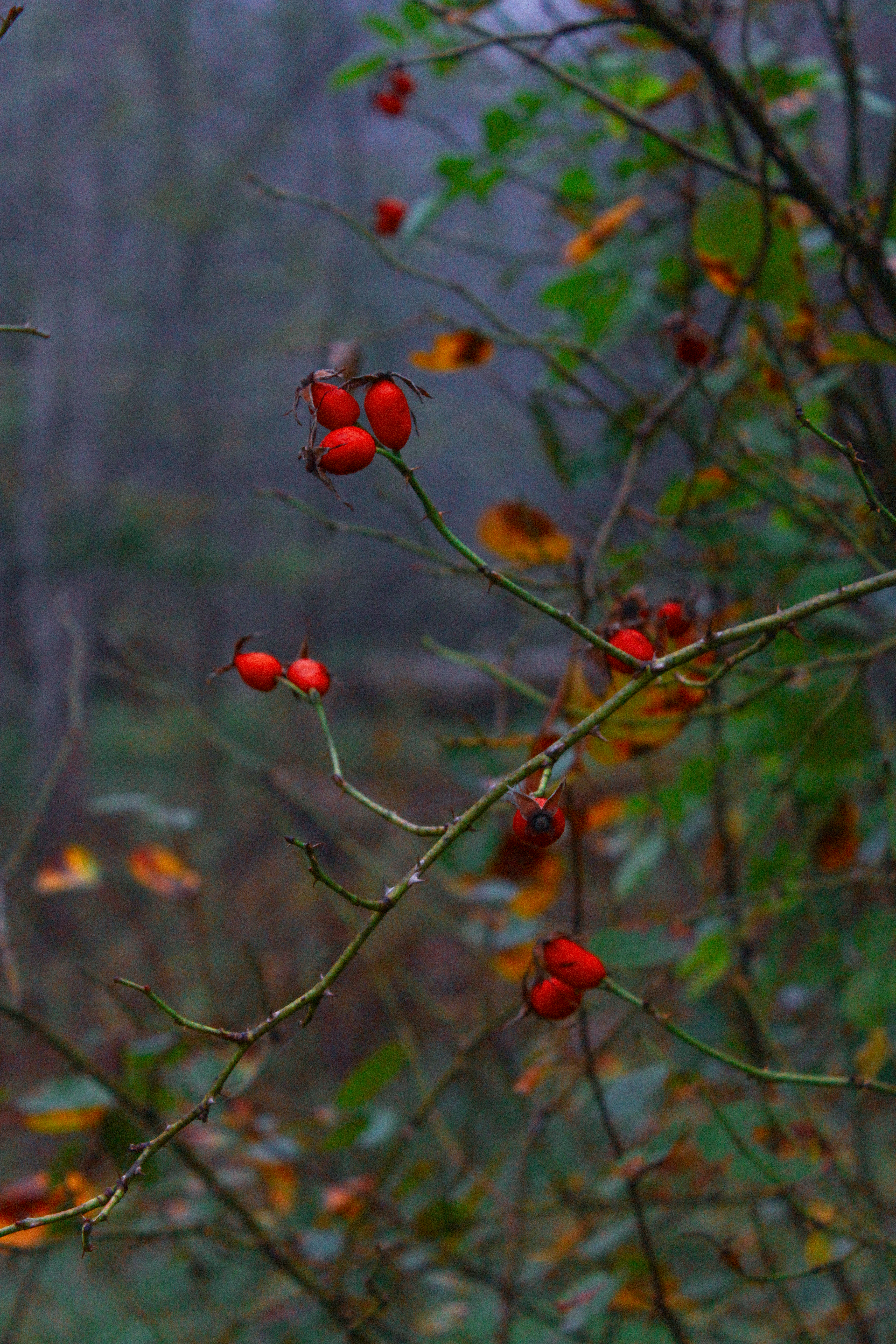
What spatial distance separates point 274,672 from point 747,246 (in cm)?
49

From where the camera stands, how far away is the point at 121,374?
26.7 ft

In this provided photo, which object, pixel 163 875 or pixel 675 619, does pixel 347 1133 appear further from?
pixel 675 619

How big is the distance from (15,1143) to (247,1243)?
101 inches

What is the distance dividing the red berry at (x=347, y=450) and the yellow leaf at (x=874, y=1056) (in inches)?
21.4

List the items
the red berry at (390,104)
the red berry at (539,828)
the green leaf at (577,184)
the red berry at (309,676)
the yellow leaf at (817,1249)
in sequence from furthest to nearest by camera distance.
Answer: the red berry at (390,104) < the green leaf at (577,184) < the yellow leaf at (817,1249) < the red berry at (309,676) < the red berry at (539,828)

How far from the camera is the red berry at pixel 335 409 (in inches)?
13.9

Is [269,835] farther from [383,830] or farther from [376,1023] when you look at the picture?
[376,1023]

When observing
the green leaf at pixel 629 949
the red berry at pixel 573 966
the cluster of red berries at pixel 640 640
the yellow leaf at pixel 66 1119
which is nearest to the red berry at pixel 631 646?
the cluster of red berries at pixel 640 640

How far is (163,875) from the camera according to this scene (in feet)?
3.64

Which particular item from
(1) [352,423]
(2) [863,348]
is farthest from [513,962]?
(1) [352,423]

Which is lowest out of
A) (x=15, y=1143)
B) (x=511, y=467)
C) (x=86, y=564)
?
(x=15, y=1143)

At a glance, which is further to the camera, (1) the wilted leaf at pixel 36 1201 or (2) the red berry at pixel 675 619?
(1) the wilted leaf at pixel 36 1201

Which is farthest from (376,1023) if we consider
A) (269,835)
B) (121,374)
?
(121,374)

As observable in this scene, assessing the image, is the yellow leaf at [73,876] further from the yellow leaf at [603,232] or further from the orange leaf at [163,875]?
the yellow leaf at [603,232]
